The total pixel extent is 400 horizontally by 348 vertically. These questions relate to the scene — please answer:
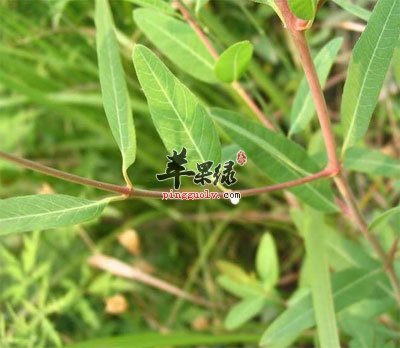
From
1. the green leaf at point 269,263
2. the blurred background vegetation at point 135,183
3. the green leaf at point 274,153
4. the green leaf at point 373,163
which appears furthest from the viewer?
the blurred background vegetation at point 135,183

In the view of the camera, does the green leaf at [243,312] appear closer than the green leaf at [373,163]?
No

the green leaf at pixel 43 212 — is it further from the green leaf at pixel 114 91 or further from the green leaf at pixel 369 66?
the green leaf at pixel 369 66

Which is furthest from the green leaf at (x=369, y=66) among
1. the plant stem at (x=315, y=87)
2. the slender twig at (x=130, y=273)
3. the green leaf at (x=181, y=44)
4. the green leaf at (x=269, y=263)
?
the slender twig at (x=130, y=273)

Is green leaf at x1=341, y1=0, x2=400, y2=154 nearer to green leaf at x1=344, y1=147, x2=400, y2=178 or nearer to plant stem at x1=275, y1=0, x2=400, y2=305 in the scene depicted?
plant stem at x1=275, y1=0, x2=400, y2=305

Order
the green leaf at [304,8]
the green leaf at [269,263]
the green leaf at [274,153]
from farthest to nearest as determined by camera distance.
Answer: the green leaf at [269,263]
the green leaf at [274,153]
the green leaf at [304,8]

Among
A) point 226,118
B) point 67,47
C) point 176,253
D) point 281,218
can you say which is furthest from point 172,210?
point 226,118

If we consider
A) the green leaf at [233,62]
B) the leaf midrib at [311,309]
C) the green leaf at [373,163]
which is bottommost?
the leaf midrib at [311,309]
